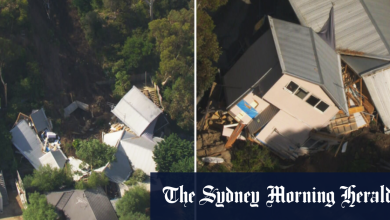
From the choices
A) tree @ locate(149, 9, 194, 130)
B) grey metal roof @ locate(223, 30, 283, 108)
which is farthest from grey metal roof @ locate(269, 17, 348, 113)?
tree @ locate(149, 9, 194, 130)

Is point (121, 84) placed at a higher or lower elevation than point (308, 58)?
lower

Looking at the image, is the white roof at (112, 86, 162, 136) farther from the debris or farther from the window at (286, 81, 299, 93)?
the window at (286, 81, 299, 93)

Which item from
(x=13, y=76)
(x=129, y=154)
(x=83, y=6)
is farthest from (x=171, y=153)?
(x=83, y=6)

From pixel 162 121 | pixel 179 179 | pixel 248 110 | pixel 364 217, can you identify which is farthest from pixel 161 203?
pixel 364 217

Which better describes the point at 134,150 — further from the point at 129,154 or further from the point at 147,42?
the point at 147,42

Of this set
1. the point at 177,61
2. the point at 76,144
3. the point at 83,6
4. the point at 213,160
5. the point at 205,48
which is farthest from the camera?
the point at 83,6

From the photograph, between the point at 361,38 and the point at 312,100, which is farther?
the point at 361,38
